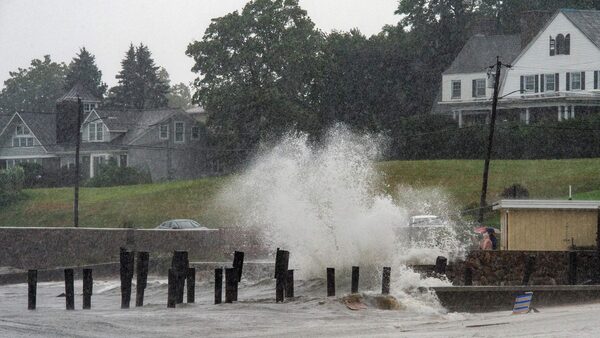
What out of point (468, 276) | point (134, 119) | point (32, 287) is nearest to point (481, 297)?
point (468, 276)

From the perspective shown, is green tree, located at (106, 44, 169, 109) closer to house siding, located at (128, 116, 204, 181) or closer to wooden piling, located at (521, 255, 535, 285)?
house siding, located at (128, 116, 204, 181)

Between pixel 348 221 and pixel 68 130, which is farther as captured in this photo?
pixel 68 130

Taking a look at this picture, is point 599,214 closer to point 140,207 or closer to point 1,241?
point 1,241

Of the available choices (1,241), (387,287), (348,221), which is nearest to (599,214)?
(348,221)

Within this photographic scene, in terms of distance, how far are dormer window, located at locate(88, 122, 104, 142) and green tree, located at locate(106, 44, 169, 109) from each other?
2728 centimetres

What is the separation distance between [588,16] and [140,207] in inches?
1403

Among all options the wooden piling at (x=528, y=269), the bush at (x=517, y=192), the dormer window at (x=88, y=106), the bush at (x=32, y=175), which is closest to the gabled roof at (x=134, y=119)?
the dormer window at (x=88, y=106)

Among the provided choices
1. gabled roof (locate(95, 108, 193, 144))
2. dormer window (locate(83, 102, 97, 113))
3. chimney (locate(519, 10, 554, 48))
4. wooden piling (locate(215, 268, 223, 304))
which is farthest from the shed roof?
dormer window (locate(83, 102, 97, 113))

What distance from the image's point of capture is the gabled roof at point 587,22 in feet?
279

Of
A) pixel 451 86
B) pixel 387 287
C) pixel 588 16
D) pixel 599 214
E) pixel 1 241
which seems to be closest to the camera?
pixel 387 287

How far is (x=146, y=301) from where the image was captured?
124 ft

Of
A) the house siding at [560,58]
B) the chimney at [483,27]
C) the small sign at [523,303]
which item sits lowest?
the small sign at [523,303]

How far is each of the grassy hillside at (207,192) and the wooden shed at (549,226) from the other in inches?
631

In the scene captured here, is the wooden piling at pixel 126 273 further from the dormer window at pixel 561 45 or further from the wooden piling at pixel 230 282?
the dormer window at pixel 561 45
